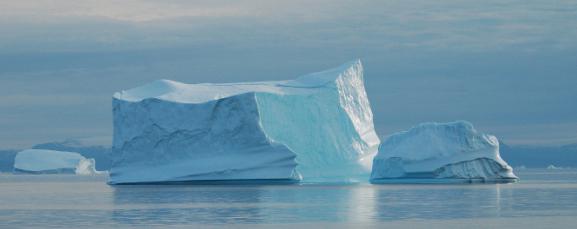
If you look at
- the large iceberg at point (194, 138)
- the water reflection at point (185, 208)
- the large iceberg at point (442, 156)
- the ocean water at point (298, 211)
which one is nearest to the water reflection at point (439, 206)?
the ocean water at point (298, 211)

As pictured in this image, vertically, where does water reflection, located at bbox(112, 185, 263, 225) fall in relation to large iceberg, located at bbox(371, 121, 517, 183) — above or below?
below

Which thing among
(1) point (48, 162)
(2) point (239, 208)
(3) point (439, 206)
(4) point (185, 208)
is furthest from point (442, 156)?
(1) point (48, 162)

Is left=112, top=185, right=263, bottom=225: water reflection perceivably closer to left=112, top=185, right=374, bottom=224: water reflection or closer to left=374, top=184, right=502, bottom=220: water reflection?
left=112, top=185, right=374, bottom=224: water reflection

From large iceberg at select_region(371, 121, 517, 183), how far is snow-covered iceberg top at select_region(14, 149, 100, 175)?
41.5 meters

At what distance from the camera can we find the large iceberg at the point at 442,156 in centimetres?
3831

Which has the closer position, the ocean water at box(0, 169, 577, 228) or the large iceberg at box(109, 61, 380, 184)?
the ocean water at box(0, 169, 577, 228)

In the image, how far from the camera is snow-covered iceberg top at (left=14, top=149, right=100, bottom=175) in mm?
77000

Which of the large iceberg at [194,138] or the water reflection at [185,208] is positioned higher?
the large iceberg at [194,138]

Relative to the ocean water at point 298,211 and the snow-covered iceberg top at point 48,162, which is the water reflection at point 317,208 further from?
the snow-covered iceberg top at point 48,162

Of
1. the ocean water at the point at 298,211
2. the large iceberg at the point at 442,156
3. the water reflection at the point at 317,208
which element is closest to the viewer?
the ocean water at the point at 298,211

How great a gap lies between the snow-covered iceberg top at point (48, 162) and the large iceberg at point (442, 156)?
41535 millimetres

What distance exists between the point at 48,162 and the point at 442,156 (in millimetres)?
45414

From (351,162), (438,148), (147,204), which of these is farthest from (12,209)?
(351,162)

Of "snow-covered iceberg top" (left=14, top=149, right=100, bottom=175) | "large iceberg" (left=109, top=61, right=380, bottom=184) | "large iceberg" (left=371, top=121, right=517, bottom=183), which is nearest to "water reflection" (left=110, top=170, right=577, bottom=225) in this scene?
"large iceberg" (left=109, top=61, right=380, bottom=184)
